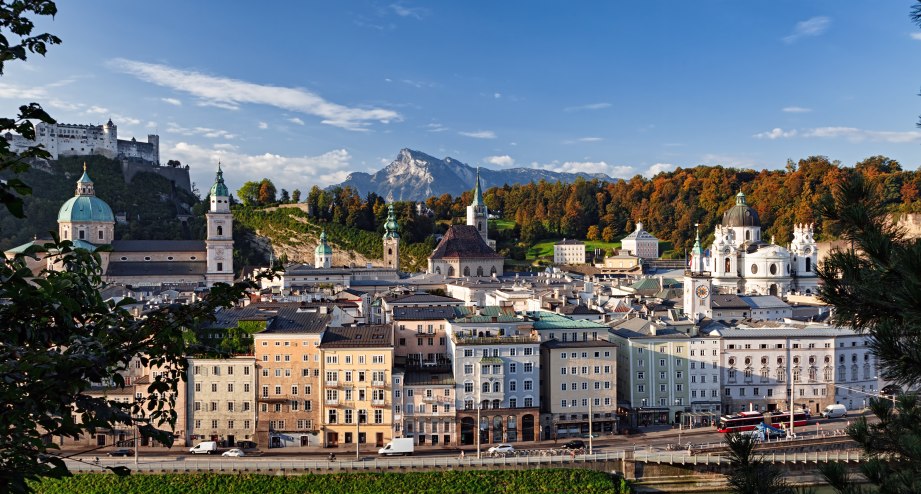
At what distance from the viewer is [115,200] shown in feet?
305

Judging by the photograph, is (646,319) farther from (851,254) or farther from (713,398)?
(851,254)

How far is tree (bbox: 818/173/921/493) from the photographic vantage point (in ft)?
14.9

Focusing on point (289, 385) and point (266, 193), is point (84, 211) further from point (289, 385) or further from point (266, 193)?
point (289, 385)

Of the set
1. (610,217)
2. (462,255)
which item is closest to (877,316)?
(462,255)

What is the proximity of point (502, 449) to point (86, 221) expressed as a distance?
189ft

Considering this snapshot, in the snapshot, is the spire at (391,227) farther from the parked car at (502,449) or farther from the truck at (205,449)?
the parked car at (502,449)

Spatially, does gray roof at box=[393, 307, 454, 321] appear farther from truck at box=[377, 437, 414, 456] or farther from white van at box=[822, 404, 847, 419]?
white van at box=[822, 404, 847, 419]

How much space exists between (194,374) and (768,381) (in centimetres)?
2652

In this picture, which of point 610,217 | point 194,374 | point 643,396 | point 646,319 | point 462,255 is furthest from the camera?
point 610,217

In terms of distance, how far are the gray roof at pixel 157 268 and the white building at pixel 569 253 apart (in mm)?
41602

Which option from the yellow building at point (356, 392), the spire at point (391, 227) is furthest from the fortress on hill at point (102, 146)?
the yellow building at point (356, 392)

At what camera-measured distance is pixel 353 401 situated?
107 ft

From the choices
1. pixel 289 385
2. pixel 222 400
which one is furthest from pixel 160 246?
pixel 289 385

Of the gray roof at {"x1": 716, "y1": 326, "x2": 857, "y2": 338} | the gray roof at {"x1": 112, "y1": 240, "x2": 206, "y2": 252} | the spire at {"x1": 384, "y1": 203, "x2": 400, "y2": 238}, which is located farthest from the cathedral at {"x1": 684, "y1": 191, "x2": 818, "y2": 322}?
the gray roof at {"x1": 112, "y1": 240, "x2": 206, "y2": 252}
